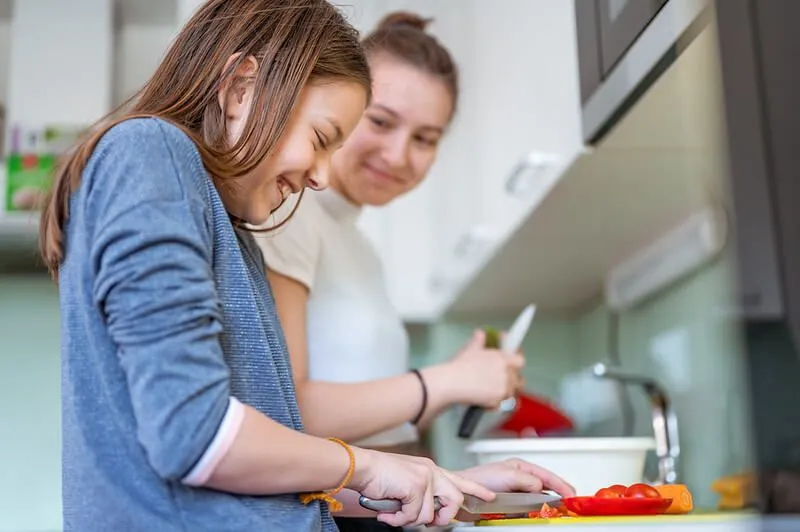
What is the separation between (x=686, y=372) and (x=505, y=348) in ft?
1.41

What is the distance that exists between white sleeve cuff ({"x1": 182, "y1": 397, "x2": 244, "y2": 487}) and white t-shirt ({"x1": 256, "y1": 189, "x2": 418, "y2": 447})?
38 cm

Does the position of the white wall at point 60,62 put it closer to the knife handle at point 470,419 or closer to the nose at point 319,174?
the knife handle at point 470,419

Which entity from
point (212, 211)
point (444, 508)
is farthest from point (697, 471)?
point (212, 211)

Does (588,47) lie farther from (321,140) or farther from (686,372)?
(686,372)

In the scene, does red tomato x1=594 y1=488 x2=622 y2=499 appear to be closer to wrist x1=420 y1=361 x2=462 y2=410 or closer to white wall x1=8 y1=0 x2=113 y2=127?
wrist x1=420 y1=361 x2=462 y2=410

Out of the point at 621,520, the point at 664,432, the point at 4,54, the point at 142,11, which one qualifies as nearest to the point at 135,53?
the point at 142,11

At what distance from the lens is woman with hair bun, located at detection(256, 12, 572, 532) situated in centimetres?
100

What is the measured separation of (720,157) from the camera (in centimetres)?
51

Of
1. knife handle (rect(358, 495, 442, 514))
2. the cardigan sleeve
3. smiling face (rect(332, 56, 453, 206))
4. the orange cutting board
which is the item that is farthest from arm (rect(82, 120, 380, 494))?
smiling face (rect(332, 56, 453, 206))

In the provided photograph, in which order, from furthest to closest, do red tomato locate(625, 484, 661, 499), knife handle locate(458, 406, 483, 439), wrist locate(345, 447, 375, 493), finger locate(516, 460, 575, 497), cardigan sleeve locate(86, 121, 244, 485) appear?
knife handle locate(458, 406, 483, 439) < finger locate(516, 460, 575, 497) < red tomato locate(625, 484, 661, 499) < wrist locate(345, 447, 375, 493) < cardigan sleeve locate(86, 121, 244, 485)

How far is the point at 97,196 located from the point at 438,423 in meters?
1.75

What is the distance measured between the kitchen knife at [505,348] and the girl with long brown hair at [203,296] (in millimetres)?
467

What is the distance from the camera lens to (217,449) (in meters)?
0.61

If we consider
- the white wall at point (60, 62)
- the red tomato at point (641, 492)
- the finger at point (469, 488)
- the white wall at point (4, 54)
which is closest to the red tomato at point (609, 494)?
the red tomato at point (641, 492)
